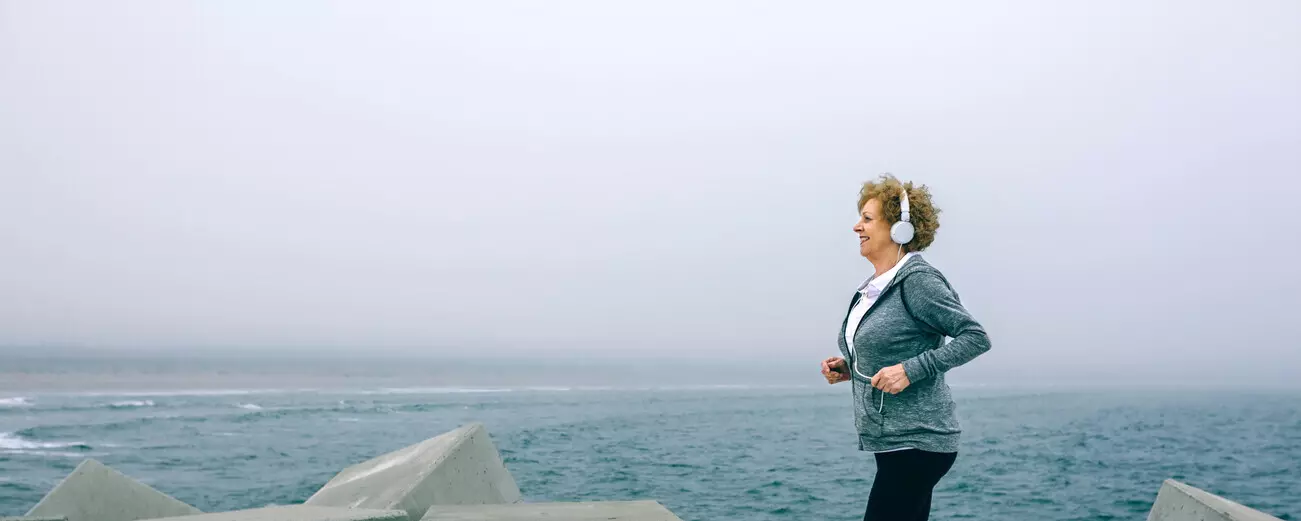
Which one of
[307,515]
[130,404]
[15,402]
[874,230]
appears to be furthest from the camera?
[130,404]

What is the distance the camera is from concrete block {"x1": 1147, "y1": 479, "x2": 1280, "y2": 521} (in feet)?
10.5

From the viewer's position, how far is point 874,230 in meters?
2.52

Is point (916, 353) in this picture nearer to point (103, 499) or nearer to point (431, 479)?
point (431, 479)

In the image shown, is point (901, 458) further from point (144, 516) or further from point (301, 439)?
point (301, 439)

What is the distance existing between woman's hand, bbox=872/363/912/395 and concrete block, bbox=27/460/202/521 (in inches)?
149

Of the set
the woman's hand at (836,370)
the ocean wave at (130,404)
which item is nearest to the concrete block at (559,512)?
the woman's hand at (836,370)

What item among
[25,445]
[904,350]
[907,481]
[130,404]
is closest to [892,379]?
[904,350]

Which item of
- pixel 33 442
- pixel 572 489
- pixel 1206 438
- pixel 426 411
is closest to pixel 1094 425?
pixel 1206 438

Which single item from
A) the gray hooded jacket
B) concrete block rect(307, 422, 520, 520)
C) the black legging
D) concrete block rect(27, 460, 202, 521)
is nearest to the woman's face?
the gray hooded jacket

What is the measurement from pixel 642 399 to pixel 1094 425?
15024 millimetres

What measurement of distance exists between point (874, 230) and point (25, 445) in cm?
1772

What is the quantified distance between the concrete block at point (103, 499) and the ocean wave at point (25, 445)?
12767mm

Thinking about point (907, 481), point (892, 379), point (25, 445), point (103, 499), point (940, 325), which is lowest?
point (25, 445)

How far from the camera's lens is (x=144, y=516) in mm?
4801
